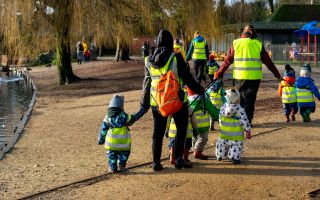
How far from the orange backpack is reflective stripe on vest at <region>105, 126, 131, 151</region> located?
745mm

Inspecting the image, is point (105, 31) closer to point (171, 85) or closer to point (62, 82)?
point (62, 82)

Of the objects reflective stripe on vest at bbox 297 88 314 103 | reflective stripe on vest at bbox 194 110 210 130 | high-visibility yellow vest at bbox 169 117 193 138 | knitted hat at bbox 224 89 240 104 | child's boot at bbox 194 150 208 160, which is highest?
knitted hat at bbox 224 89 240 104

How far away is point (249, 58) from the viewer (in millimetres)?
9469

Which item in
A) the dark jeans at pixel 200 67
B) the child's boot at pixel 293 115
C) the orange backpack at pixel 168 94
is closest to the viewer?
the orange backpack at pixel 168 94

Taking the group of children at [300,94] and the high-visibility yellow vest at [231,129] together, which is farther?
the group of children at [300,94]

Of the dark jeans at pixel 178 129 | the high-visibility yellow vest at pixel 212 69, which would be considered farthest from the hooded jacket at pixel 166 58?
the high-visibility yellow vest at pixel 212 69

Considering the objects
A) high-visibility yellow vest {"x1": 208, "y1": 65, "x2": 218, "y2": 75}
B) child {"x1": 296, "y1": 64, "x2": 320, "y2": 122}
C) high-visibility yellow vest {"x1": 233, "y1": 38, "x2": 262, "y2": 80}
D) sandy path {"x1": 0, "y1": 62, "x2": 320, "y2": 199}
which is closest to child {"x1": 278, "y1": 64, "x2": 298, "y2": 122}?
child {"x1": 296, "y1": 64, "x2": 320, "y2": 122}

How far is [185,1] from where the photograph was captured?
21.7 meters

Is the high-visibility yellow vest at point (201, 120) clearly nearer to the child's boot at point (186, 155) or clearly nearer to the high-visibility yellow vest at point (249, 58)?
the child's boot at point (186, 155)

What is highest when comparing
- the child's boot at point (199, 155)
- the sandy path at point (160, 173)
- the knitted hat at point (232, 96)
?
the knitted hat at point (232, 96)

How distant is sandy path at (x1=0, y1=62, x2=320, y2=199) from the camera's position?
6355 millimetres

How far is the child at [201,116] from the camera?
7.71m

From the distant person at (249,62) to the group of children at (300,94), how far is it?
1.28 metres

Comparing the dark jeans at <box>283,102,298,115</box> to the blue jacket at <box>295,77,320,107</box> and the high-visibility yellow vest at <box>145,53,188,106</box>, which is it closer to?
the blue jacket at <box>295,77,320,107</box>
